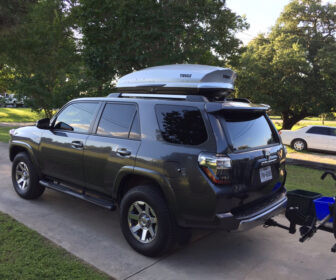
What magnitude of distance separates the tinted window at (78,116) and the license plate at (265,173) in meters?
2.41

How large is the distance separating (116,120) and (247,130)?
5.53 ft

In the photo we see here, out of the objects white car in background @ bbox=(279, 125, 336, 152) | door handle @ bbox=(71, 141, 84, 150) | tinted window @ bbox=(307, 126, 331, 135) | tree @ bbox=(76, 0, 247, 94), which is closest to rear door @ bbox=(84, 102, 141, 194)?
door handle @ bbox=(71, 141, 84, 150)

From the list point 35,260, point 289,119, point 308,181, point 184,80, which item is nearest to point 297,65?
point 289,119

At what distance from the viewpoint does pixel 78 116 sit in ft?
15.8

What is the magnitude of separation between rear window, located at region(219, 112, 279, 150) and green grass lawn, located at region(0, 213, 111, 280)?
1.97 meters

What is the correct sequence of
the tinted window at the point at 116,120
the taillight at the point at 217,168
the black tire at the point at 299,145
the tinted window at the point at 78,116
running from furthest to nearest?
the black tire at the point at 299,145, the tinted window at the point at 78,116, the tinted window at the point at 116,120, the taillight at the point at 217,168

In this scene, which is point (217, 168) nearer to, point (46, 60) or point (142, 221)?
point (142, 221)

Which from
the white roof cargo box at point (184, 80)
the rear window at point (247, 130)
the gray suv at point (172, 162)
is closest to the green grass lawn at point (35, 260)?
the gray suv at point (172, 162)

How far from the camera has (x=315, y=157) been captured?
1432cm

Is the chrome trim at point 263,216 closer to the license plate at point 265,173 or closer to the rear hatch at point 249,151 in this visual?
the rear hatch at point 249,151

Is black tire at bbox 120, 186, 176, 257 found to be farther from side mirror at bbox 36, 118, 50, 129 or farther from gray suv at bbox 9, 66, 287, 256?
side mirror at bbox 36, 118, 50, 129

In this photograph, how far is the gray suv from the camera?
3236 mm

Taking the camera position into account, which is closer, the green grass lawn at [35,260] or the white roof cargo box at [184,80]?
the green grass lawn at [35,260]

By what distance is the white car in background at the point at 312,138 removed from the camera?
1527 cm
